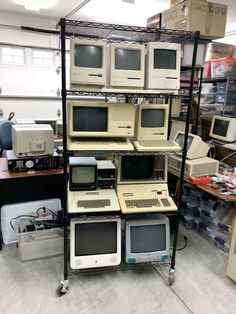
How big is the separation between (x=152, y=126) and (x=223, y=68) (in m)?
2.40

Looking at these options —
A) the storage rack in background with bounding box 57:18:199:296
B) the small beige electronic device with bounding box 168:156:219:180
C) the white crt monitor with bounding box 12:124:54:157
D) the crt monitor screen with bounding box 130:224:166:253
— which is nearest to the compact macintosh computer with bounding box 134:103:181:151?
the storage rack in background with bounding box 57:18:199:296

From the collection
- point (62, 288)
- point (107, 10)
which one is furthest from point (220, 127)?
point (107, 10)

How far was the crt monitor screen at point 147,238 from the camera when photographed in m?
2.15

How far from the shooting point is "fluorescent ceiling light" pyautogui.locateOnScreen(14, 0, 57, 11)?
4098 mm

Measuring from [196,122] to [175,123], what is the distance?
0.92ft

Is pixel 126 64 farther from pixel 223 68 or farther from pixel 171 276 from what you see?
pixel 223 68

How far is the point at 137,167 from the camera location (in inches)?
88.1

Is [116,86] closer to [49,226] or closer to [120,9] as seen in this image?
[49,226]

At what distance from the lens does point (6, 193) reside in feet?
8.45

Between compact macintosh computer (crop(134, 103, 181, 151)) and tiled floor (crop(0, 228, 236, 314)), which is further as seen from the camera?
compact macintosh computer (crop(134, 103, 181, 151))

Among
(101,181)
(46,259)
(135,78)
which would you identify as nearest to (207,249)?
(101,181)

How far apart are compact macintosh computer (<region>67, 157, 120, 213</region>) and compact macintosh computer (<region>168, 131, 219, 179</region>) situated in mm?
857

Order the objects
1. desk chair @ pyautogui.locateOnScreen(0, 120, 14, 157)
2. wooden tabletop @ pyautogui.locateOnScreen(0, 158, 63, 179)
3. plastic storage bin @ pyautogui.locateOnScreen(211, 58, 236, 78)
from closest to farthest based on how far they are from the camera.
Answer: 1. wooden tabletop @ pyautogui.locateOnScreen(0, 158, 63, 179)
2. plastic storage bin @ pyautogui.locateOnScreen(211, 58, 236, 78)
3. desk chair @ pyautogui.locateOnScreen(0, 120, 14, 157)

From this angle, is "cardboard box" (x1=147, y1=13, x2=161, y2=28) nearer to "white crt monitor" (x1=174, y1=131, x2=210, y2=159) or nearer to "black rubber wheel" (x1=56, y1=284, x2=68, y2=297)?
"white crt monitor" (x1=174, y1=131, x2=210, y2=159)
